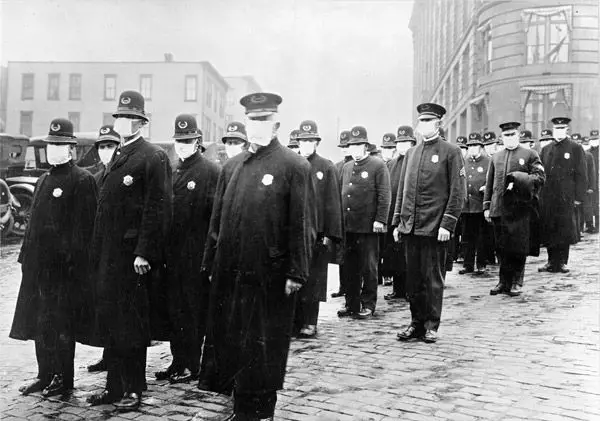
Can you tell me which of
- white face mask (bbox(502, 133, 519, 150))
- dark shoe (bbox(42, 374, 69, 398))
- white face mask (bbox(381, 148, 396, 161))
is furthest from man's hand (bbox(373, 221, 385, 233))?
dark shoe (bbox(42, 374, 69, 398))

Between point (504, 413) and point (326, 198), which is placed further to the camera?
point (326, 198)

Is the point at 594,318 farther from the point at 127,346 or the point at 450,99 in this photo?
the point at 450,99

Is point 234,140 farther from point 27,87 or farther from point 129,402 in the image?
point 27,87

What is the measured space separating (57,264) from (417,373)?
10.4 ft

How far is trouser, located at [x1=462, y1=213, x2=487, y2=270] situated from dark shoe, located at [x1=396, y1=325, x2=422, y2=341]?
4861 millimetres

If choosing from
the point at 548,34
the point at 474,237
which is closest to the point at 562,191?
the point at 474,237

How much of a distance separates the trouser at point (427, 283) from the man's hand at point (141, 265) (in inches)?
120

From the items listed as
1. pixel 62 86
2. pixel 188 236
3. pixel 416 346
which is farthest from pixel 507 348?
pixel 62 86

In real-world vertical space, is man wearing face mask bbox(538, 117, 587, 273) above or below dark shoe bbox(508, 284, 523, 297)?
above

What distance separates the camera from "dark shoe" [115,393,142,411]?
4.32 meters

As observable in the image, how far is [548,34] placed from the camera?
81.8ft

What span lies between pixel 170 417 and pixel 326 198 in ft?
11.1

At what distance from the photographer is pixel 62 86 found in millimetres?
44031

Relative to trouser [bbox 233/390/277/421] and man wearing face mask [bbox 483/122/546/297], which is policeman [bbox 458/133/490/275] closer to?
man wearing face mask [bbox 483/122/546/297]
